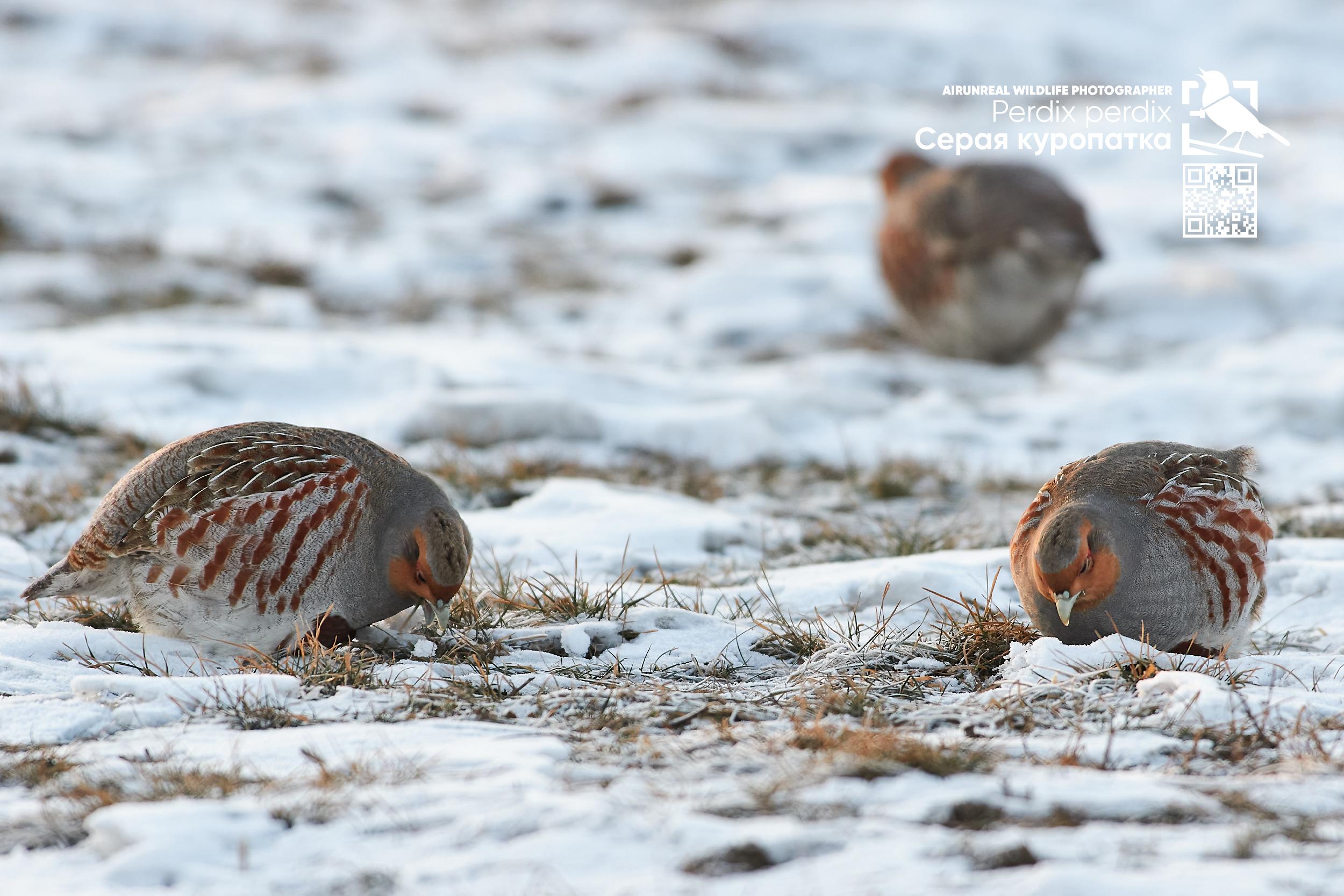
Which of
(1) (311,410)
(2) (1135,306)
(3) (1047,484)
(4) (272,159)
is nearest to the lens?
(3) (1047,484)

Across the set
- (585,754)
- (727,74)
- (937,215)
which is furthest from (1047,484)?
(727,74)

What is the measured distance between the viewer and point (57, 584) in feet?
11.4

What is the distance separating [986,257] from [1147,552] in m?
5.04

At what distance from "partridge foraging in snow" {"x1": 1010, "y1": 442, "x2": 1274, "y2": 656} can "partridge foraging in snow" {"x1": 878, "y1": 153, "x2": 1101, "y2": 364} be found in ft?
14.7

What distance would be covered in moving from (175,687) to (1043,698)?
2014 mm

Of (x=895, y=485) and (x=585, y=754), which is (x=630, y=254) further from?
(x=585, y=754)

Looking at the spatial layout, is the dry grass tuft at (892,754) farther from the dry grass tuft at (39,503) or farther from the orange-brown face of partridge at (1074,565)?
the dry grass tuft at (39,503)

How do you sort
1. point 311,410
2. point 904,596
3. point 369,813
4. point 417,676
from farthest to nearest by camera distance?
point 311,410
point 904,596
point 417,676
point 369,813

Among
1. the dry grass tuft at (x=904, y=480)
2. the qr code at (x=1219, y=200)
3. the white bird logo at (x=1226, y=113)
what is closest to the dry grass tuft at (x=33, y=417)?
the dry grass tuft at (x=904, y=480)

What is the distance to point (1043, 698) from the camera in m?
2.90

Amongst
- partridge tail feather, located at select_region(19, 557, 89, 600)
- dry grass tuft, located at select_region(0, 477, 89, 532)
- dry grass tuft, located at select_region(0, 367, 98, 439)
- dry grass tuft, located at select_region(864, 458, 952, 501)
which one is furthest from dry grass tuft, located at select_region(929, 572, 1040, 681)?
dry grass tuft, located at select_region(0, 367, 98, 439)

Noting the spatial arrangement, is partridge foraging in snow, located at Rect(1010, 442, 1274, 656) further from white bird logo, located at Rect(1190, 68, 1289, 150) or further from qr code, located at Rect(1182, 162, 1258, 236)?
white bird logo, located at Rect(1190, 68, 1289, 150)

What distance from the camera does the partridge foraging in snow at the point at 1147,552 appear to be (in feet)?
10.5

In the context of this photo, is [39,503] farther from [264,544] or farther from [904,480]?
[904,480]
